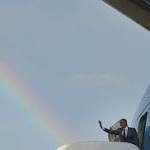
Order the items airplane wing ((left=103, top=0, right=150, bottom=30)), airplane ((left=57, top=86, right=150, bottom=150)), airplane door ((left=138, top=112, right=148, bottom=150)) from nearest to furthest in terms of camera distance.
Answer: airplane ((left=57, top=86, right=150, bottom=150))
airplane door ((left=138, top=112, right=148, bottom=150))
airplane wing ((left=103, top=0, right=150, bottom=30))

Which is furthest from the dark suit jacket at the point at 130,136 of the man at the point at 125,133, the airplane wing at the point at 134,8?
the airplane wing at the point at 134,8

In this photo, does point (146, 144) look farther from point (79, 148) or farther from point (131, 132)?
point (79, 148)

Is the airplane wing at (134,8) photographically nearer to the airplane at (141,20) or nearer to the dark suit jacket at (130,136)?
the airplane at (141,20)

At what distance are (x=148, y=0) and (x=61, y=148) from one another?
2.92 metres

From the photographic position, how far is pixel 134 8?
7465mm

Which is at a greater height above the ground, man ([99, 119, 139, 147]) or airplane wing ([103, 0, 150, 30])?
airplane wing ([103, 0, 150, 30])

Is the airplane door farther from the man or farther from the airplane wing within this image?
the airplane wing

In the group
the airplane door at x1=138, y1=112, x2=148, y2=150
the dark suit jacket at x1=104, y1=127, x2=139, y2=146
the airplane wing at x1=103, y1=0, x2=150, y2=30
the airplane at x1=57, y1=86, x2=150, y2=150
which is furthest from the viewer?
the airplane wing at x1=103, y1=0, x2=150, y2=30

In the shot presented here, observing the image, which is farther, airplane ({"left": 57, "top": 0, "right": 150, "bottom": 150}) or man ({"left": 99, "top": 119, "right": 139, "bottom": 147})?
man ({"left": 99, "top": 119, "right": 139, "bottom": 147})

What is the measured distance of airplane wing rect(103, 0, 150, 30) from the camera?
716cm

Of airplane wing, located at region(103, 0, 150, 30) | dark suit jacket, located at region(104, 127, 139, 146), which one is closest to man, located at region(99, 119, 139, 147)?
dark suit jacket, located at region(104, 127, 139, 146)

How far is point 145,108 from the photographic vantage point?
23.7 ft

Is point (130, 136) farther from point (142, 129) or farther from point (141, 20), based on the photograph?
point (141, 20)

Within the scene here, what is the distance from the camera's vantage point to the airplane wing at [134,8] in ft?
23.5
